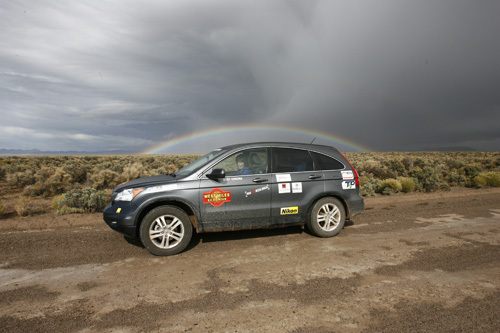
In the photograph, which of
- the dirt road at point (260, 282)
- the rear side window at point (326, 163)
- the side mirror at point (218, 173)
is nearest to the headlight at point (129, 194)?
the dirt road at point (260, 282)

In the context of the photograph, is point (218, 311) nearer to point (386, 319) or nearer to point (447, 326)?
point (386, 319)

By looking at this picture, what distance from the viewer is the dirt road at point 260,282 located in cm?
281

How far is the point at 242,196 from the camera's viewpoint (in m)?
5.00

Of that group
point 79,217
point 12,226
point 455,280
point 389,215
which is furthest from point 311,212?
point 12,226

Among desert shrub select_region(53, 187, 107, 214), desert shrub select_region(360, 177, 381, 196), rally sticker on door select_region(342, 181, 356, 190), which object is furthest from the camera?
desert shrub select_region(360, 177, 381, 196)

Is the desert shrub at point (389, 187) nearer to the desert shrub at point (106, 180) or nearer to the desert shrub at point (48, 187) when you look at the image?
the desert shrub at point (106, 180)

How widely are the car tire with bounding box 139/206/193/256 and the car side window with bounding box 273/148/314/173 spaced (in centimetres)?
191

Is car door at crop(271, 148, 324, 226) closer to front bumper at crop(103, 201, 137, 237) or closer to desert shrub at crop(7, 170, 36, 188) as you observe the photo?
front bumper at crop(103, 201, 137, 237)

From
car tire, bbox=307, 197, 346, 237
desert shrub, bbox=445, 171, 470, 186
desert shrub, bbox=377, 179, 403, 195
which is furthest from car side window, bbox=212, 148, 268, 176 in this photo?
desert shrub, bbox=445, 171, 470, 186

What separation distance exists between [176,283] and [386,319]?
2457 millimetres

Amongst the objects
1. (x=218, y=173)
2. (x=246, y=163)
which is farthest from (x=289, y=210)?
(x=218, y=173)

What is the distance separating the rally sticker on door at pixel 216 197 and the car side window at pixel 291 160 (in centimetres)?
105

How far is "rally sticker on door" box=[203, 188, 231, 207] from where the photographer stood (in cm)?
484

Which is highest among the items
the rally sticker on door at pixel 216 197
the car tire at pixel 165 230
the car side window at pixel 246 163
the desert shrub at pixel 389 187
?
the car side window at pixel 246 163
